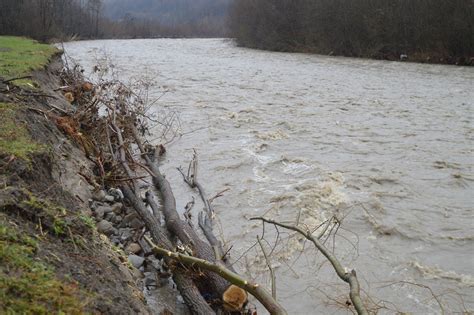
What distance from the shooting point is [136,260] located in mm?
3986

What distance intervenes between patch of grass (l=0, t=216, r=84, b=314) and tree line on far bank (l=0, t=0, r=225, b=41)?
3940 centimetres

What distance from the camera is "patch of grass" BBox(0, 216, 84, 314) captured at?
1.83 metres

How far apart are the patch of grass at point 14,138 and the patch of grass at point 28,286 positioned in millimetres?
1486

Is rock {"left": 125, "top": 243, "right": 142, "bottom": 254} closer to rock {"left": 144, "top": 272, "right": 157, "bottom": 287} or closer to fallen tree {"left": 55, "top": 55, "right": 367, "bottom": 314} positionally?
fallen tree {"left": 55, "top": 55, "right": 367, "bottom": 314}

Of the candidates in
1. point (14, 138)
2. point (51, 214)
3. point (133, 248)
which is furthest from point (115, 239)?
point (51, 214)

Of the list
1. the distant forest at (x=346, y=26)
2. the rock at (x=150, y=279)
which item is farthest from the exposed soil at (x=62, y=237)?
the distant forest at (x=346, y=26)

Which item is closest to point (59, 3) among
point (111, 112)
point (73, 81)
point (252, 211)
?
point (73, 81)

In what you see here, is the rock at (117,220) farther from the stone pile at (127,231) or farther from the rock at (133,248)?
the rock at (133,248)

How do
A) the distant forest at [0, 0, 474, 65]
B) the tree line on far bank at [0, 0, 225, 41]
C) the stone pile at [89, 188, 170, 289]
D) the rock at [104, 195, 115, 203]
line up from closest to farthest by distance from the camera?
the stone pile at [89, 188, 170, 289], the rock at [104, 195, 115, 203], the distant forest at [0, 0, 474, 65], the tree line on far bank at [0, 0, 225, 41]

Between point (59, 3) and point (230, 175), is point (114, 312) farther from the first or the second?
point (59, 3)

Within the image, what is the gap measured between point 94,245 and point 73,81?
9.49 m

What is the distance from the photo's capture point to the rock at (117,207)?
16.4 feet

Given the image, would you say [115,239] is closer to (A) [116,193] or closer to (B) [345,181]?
(A) [116,193]

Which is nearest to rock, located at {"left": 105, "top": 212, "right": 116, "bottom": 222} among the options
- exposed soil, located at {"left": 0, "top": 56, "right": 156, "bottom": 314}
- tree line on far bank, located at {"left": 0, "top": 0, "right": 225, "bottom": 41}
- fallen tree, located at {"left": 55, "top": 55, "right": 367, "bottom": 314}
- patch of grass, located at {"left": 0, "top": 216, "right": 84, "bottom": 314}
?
fallen tree, located at {"left": 55, "top": 55, "right": 367, "bottom": 314}
